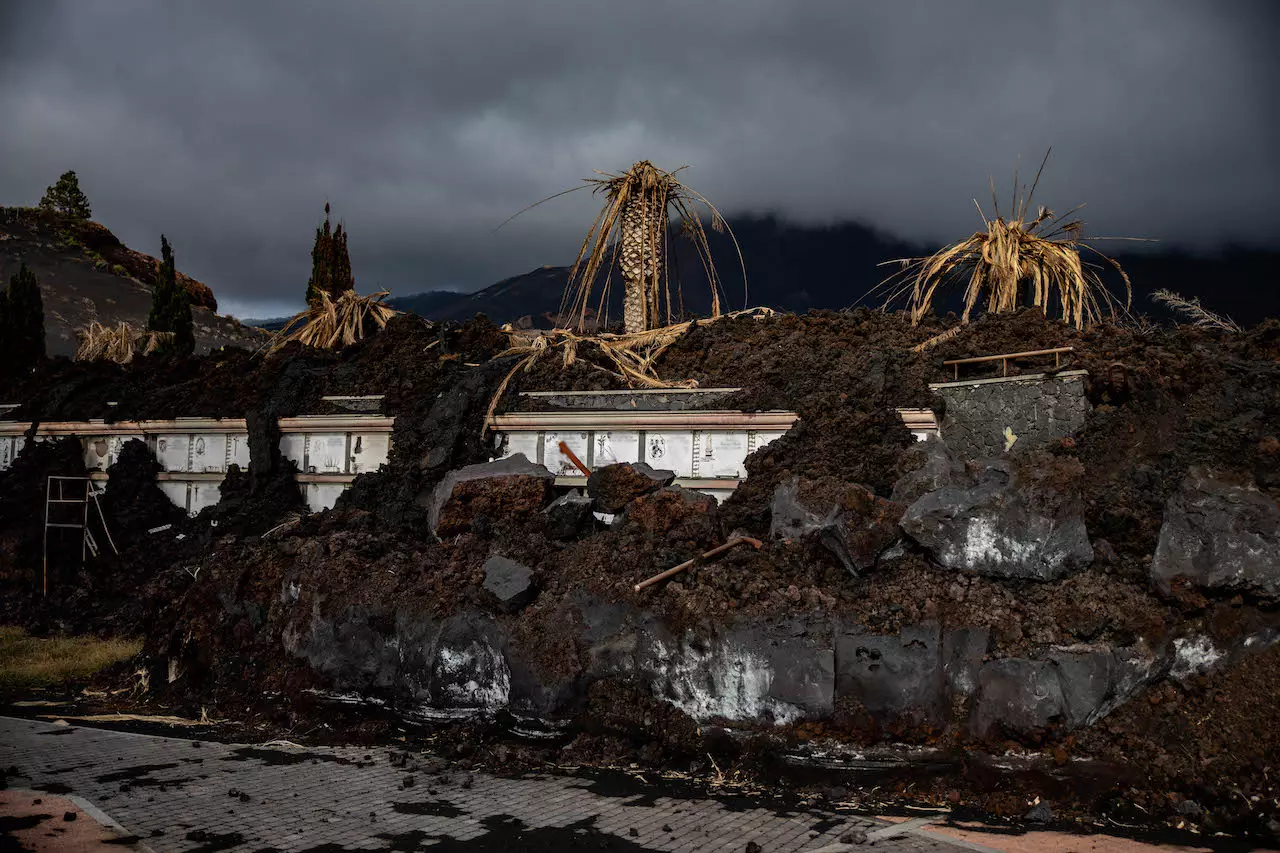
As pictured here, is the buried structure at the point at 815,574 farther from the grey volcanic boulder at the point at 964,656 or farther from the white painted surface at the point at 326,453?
Result: the white painted surface at the point at 326,453

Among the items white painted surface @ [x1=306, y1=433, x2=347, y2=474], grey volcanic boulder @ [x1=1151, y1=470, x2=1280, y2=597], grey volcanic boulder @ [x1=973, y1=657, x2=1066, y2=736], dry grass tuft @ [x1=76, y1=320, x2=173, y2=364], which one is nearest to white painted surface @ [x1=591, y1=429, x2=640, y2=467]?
white painted surface @ [x1=306, y1=433, x2=347, y2=474]

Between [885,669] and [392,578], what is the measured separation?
5.09m

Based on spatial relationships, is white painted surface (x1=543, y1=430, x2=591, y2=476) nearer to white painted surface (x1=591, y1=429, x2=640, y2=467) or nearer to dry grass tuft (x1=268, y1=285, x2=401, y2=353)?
white painted surface (x1=591, y1=429, x2=640, y2=467)

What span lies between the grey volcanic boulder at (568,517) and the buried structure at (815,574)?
0.03 m

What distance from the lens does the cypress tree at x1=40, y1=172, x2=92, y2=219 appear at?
2403 inches

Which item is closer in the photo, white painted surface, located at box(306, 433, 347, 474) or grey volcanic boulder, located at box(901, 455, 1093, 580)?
grey volcanic boulder, located at box(901, 455, 1093, 580)

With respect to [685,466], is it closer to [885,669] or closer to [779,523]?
[779,523]

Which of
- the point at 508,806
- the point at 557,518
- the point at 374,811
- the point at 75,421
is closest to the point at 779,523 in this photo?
the point at 557,518

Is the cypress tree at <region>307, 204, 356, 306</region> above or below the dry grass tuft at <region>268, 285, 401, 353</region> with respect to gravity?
above

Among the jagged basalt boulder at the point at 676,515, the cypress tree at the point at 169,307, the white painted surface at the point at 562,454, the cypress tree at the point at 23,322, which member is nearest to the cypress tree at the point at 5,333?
the cypress tree at the point at 23,322

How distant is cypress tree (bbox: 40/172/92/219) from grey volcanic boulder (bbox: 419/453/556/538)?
6581 centimetres

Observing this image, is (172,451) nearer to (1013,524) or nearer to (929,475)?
(929,475)

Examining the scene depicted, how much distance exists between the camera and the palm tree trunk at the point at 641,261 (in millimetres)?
13211

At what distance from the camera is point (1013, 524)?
23.9 feet
